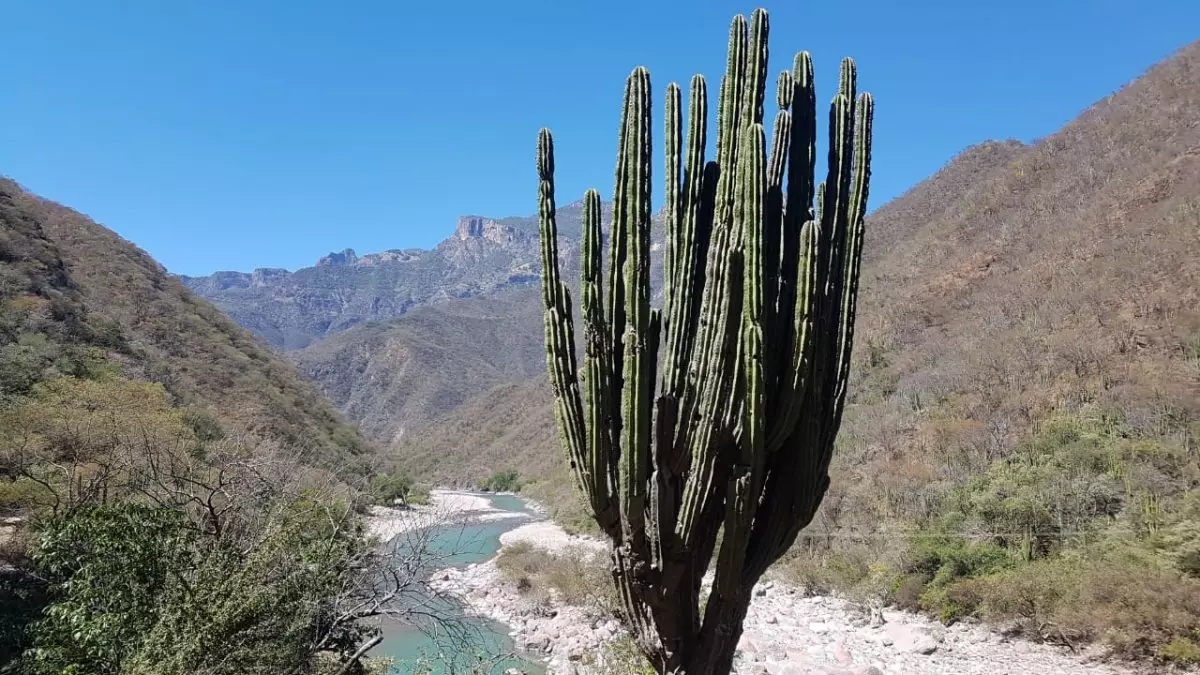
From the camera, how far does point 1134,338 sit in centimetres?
1573

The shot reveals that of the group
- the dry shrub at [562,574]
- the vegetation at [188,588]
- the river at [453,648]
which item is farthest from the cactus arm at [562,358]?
the dry shrub at [562,574]

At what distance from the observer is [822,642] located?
11.3m

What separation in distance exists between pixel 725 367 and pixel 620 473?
967 millimetres

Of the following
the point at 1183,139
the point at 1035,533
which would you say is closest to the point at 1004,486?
the point at 1035,533

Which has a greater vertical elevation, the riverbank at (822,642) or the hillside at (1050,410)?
the hillside at (1050,410)

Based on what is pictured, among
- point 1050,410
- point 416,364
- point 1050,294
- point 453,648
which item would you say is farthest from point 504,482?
point 416,364

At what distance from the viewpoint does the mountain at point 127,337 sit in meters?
19.6

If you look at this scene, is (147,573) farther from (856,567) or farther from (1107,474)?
(1107,474)

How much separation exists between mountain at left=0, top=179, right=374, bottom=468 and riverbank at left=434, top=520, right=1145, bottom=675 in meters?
6.45

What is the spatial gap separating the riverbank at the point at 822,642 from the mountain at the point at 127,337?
645 cm

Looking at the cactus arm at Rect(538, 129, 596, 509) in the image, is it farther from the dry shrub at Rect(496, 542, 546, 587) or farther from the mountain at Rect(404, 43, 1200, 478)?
the dry shrub at Rect(496, 542, 546, 587)

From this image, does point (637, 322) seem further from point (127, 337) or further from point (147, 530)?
point (127, 337)

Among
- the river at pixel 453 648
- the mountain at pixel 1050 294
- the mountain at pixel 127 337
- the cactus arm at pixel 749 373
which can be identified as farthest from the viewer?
the mountain at pixel 127 337

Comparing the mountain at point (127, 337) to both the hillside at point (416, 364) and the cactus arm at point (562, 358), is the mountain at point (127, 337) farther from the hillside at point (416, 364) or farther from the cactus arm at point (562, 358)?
the hillside at point (416, 364)
